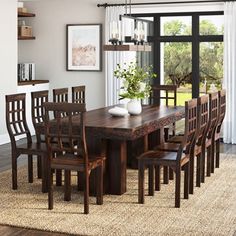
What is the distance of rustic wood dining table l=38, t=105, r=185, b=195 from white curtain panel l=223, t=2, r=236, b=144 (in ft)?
10.00

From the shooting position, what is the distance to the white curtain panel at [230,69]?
909cm

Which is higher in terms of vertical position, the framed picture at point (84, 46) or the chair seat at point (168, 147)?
the framed picture at point (84, 46)

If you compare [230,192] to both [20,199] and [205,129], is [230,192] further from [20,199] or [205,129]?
[20,199]

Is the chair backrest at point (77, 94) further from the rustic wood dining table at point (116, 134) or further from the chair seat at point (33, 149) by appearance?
the chair seat at point (33, 149)

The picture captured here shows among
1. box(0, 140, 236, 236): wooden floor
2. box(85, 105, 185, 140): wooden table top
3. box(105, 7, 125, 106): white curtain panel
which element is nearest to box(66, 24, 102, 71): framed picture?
box(105, 7, 125, 106): white curtain panel

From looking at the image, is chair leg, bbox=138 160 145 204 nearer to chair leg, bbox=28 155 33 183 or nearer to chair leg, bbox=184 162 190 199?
chair leg, bbox=184 162 190 199

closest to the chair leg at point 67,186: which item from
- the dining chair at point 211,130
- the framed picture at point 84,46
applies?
the dining chair at point 211,130

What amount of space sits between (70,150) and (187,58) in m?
4.96

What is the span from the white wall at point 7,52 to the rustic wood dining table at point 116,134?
125 inches

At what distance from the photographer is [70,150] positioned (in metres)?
5.24

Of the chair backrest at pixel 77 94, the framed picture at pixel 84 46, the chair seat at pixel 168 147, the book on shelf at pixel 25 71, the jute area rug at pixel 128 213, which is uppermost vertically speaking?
the framed picture at pixel 84 46

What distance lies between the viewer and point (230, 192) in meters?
5.97

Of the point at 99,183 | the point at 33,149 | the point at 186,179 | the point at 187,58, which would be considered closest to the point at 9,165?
the point at 33,149

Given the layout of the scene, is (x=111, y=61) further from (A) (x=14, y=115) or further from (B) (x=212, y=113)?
(A) (x=14, y=115)
